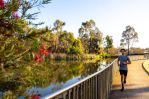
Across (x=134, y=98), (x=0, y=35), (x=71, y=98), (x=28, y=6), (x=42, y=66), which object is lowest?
(x=134, y=98)

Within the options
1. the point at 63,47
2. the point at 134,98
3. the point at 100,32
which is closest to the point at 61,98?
the point at 134,98

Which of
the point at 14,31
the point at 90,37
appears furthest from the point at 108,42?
the point at 14,31

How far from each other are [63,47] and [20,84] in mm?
121492

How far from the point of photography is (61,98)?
19.9 ft

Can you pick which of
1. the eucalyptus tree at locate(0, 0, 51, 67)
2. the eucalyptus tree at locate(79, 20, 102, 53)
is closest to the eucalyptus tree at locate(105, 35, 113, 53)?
the eucalyptus tree at locate(79, 20, 102, 53)

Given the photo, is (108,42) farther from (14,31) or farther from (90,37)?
(14,31)

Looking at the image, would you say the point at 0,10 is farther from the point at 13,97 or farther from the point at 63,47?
the point at 63,47

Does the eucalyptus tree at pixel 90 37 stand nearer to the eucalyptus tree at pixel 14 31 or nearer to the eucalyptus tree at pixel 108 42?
the eucalyptus tree at pixel 108 42

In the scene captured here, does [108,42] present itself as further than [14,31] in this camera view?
Yes

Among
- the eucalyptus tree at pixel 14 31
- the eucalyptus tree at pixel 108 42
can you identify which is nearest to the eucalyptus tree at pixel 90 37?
the eucalyptus tree at pixel 108 42

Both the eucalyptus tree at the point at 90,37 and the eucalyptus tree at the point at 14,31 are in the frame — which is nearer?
the eucalyptus tree at the point at 14,31

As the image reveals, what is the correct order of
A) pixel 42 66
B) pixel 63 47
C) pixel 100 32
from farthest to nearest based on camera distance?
pixel 100 32
pixel 63 47
pixel 42 66

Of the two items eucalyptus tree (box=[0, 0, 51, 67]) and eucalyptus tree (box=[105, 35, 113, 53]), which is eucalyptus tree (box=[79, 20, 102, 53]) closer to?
eucalyptus tree (box=[105, 35, 113, 53])

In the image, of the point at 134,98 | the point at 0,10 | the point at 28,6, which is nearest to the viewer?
the point at 0,10
